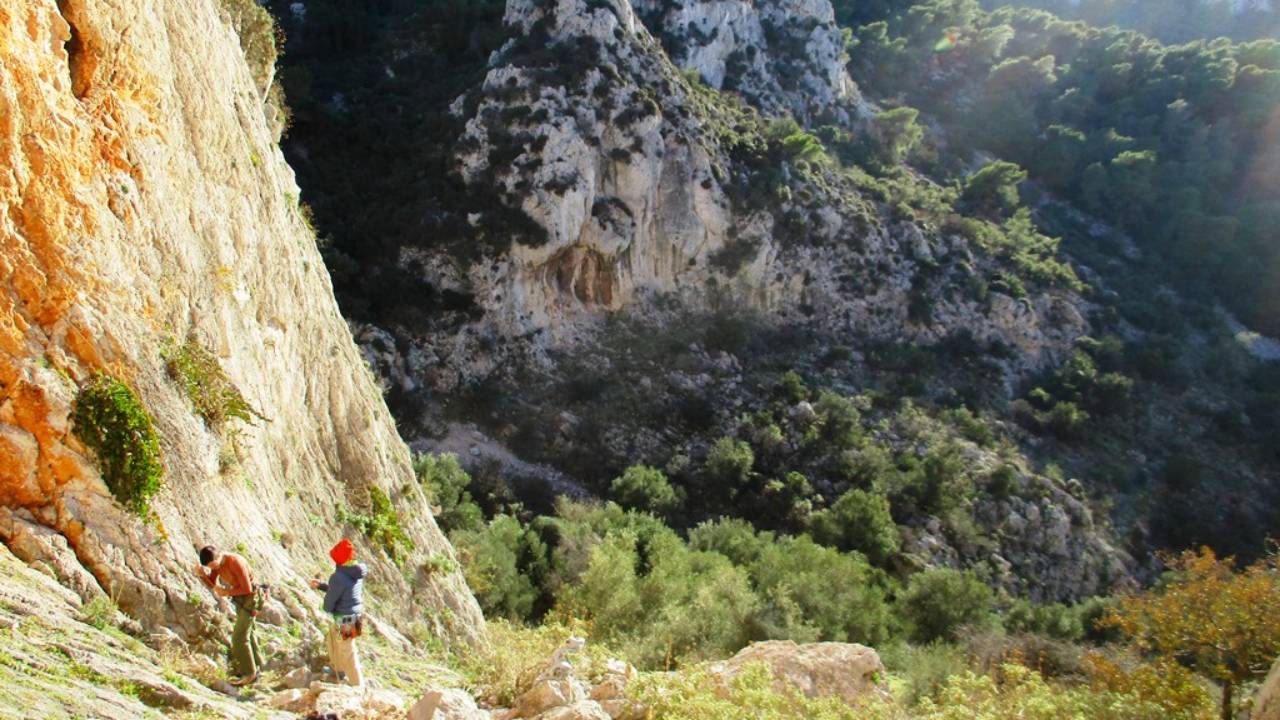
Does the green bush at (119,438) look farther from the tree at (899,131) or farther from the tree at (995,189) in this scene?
the tree at (899,131)

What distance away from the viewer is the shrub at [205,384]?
6.56m

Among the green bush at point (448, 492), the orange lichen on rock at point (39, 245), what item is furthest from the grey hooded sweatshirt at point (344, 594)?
the green bush at point (448, 492)

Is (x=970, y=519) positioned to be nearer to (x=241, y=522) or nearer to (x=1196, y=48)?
(x=241, y=522)

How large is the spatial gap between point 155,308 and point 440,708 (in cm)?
436

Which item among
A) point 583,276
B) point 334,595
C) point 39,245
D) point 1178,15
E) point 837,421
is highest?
point 1178,15

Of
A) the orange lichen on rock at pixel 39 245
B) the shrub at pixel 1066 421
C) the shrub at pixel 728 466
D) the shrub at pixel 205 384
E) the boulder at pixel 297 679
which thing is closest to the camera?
the orange lichen on rock at pixel 39 245

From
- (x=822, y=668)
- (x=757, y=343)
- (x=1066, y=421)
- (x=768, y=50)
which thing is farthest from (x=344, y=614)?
(x=768, y=50)

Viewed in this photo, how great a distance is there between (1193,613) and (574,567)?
11.8 meters

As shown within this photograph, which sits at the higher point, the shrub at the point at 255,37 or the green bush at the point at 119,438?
Result: the shrub at the point at 255,37

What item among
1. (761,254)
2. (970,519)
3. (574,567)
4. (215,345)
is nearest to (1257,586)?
(574,567)

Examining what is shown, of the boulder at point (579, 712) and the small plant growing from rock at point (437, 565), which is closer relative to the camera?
the boulder at point (579, 712)

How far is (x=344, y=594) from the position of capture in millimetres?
6445

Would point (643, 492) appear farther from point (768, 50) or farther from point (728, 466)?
point (768, 50)

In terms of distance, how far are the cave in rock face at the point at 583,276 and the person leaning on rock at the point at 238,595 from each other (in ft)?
79.3
